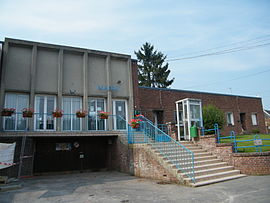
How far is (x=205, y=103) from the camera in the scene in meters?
19.8

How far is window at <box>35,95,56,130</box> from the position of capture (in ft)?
42.3

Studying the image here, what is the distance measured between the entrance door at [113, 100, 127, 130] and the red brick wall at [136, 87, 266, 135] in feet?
3.31

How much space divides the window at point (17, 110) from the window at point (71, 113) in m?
2.12

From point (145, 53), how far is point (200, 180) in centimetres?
3323

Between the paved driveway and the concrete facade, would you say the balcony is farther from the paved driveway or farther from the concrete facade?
the paved driveway

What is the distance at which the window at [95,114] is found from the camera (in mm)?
14141

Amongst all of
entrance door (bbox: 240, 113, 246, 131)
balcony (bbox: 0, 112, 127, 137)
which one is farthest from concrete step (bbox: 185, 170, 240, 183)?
entrance door (bbox: 240, 113, 246, 131)

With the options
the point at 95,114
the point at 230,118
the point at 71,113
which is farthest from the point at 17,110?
the point at 230,118

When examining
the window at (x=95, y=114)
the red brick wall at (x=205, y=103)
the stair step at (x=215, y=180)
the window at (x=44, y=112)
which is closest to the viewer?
the stair step at (x=215, y=180)

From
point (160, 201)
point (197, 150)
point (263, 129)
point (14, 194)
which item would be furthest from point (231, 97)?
point (14, 194)

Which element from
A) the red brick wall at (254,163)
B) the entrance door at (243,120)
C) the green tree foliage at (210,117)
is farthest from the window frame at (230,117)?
the red brick wall at (254,163)

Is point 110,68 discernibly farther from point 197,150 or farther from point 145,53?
point 145,53

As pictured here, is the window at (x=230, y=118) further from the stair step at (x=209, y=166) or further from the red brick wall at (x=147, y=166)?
the red brick wall at (x=147, y=166)

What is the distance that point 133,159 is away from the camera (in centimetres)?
1131
